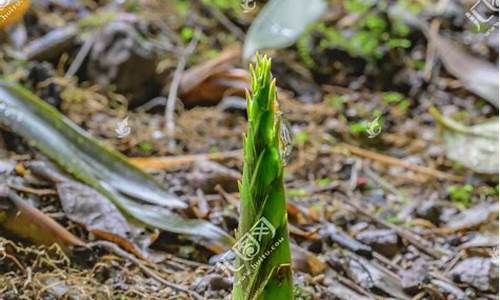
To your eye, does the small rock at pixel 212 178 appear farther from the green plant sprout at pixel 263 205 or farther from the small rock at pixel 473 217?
the green plant sprout at pixel 263 205

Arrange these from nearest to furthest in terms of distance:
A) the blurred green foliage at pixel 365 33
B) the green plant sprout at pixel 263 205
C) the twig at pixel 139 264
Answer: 1. the green plant sprout at pixel 263 205
2. the twig at pixel 139 264
3. the blurred green foliage at pixel 365 33

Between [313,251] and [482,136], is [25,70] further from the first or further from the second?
[482,136]

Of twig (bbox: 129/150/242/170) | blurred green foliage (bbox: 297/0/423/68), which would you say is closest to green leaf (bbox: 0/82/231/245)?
twig (bbox: 129/150/242/170)

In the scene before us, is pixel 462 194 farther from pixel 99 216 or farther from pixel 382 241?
pixel 99 216

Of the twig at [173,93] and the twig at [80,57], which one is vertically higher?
the twig at [80,57]

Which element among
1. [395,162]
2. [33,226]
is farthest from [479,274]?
[33,226]

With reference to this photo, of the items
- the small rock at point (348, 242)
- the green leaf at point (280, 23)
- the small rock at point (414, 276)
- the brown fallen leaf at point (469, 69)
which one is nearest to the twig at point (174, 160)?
the green leaf at point (280, 23)

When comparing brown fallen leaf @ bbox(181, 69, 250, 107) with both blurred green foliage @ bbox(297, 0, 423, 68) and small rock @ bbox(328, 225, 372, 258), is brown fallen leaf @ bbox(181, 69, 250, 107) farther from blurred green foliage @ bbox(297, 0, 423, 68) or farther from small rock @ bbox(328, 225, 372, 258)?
small rock @ bbox(328, 225, 372, 258)
